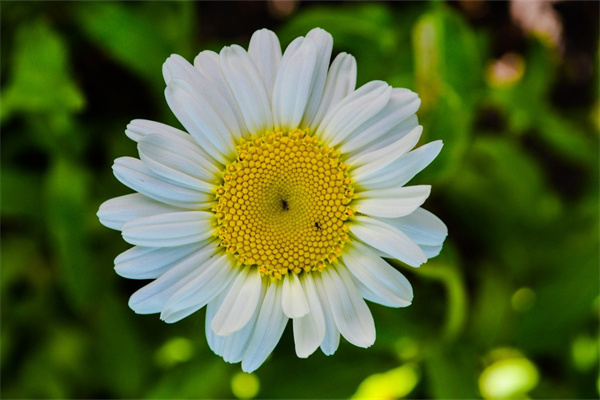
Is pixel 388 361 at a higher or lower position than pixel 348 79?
lower

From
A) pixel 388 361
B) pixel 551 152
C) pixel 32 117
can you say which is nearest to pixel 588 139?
pixel 551 152

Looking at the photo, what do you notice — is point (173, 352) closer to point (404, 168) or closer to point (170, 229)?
point (170, 229)

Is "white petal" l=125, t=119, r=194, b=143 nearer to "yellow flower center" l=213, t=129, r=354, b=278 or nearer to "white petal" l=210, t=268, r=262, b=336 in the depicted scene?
"yellow flower center" l=213, t=129, r=354, b=278

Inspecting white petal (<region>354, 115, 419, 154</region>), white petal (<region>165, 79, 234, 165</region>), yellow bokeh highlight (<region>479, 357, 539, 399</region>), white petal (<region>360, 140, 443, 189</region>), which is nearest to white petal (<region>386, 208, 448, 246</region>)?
white petal (<region>360, 140, 443, 189</region>)

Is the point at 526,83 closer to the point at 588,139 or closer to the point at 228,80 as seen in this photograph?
the point at 588,139

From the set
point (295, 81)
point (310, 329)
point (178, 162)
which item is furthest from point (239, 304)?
point (295, 81)

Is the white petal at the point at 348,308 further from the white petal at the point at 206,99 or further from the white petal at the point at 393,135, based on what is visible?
the white petal at the point at 206,99
